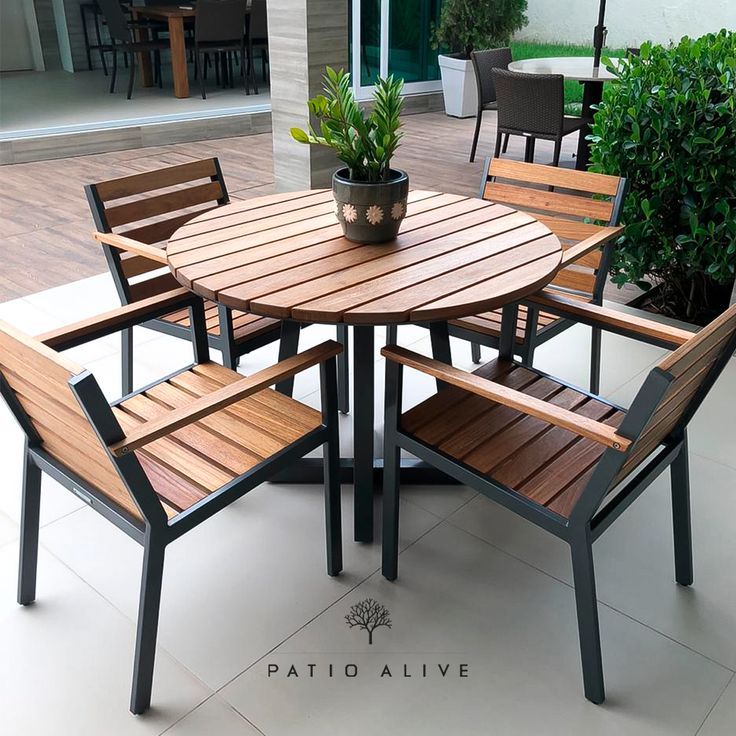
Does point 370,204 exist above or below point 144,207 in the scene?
above

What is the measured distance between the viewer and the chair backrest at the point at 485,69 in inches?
228

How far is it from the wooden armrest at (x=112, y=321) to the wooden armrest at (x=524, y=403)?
64cm

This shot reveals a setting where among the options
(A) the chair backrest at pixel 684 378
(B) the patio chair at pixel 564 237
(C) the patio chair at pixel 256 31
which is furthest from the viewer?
(C) the patio chair at pixel 256 31

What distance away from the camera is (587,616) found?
1.51 meters

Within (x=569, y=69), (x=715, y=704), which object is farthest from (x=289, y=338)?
(x=569, y=69)

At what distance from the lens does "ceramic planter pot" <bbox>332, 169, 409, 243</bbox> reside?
1.81m

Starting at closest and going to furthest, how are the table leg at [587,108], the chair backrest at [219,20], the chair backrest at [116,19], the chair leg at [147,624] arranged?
1. the chair leg at [147,624]
2. the table leg at [587,108]
3. the chair backrest at [219,20]
4. the chair backrest at [116,19]

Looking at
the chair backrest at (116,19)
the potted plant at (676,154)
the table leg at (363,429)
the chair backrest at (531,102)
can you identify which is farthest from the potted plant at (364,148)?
the chair backrest at (116,19)

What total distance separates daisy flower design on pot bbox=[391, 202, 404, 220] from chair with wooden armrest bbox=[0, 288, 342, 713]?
41cm

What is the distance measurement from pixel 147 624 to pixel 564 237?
1.74 metres

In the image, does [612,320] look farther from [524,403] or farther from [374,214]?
[374,214]

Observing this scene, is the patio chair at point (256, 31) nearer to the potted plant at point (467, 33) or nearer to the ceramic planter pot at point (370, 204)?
the potted plant at point (467, 33)

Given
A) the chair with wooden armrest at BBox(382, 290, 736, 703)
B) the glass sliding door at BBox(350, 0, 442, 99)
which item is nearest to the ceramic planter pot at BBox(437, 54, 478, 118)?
the glass sliding door at BBox(350, 0, 442, 99)

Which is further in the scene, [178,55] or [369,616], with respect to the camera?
[178,55]
